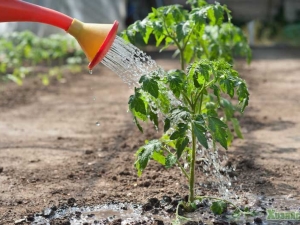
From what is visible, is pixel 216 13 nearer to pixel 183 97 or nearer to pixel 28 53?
pixel 183 97

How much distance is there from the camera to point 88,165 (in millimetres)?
4793

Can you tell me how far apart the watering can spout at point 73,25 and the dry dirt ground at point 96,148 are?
1065 millimetres

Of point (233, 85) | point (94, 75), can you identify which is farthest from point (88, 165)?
point (94, 75)

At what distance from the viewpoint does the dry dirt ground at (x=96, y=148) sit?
416 centimetres

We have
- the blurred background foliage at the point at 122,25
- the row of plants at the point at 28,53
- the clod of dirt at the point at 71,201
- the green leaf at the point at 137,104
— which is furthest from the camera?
the blurred background foliage at the point at 122,25

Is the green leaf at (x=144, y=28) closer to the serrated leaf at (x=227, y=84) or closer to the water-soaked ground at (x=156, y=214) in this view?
the serrated leaf at (x=227, y=84)

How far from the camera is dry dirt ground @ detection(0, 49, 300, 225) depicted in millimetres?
4160

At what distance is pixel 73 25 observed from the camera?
3457 mm

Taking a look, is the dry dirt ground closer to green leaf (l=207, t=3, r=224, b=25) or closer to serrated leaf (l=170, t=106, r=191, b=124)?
serrated leaf (l=170, t=106, r=191, b=124)

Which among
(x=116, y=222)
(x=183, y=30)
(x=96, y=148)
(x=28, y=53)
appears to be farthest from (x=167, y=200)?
(x=28, y=53)

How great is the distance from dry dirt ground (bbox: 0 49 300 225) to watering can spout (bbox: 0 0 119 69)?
1065mm

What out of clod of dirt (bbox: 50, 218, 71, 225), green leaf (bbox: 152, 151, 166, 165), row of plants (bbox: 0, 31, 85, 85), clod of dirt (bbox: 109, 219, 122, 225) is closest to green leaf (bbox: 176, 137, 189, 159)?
green leaf (bbox: 152, 151, 166, 165)

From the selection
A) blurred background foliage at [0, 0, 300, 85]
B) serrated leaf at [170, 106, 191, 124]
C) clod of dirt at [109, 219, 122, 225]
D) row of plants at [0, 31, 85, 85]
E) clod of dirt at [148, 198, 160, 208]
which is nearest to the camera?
serrated leaf at [170, 106, 191, 124]

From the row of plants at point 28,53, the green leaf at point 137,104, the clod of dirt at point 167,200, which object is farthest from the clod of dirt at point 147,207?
the row of plants at point 28,53
